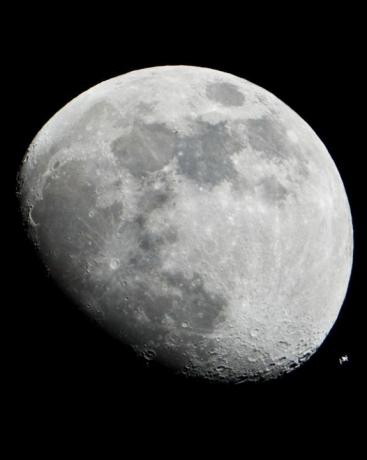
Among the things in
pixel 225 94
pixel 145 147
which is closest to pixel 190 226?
pixel 145 147

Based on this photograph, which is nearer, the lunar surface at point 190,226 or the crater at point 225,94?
the lunar surface at point 190,226

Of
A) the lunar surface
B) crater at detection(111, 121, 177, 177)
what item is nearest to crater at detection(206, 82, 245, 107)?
the lunar surface

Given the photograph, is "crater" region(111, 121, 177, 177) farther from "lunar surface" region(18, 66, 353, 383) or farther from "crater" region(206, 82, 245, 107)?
"crater" region(206, 82, 245, 107)

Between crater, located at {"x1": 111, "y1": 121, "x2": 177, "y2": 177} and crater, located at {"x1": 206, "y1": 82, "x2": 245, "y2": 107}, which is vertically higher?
crater, located at {"x1": 206, "y1": 82, "x2": 245, "y2": 107}

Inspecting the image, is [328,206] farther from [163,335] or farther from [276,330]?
[163,335]

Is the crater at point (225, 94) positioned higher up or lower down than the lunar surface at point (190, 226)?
higher up

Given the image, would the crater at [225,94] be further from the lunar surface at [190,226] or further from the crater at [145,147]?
the crater at [145,147]

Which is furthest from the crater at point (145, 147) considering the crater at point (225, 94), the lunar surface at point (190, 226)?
the crater at point (225, 94)
